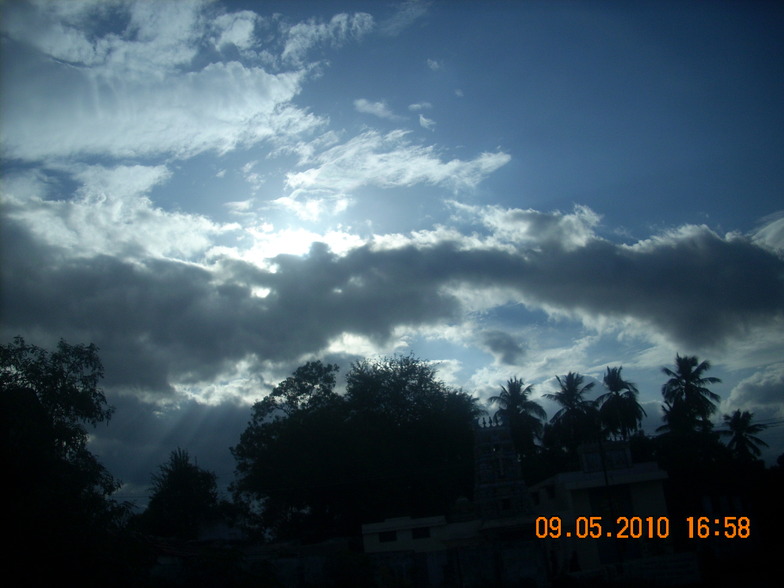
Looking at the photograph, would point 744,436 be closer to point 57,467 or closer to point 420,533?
point 420,533

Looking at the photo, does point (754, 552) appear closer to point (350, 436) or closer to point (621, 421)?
point (621, 421)

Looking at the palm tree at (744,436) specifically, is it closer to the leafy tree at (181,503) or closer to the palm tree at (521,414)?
the palm tree at (521,414)

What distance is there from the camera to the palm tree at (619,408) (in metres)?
51.7

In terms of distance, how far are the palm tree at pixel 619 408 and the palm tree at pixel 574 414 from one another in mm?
1130

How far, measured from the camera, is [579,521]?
1374 inches

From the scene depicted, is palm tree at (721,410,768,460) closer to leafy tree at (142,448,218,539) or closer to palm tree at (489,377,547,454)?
palm tree at (489,377,547,454)

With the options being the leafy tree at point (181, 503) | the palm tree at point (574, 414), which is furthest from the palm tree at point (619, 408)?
the leafy tree at point (181, 503)

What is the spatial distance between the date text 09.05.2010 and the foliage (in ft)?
49.6

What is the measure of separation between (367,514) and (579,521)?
19.2 metres

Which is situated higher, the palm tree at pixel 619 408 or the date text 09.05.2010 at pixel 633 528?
the palm tree at pixel 619 408

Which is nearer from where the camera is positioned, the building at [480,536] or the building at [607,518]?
the building at [480,536]

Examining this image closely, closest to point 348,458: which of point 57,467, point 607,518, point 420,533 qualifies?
point 420,533

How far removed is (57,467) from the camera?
1597 cm

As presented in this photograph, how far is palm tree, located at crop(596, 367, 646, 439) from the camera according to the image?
Answer: 5169 centimetres
